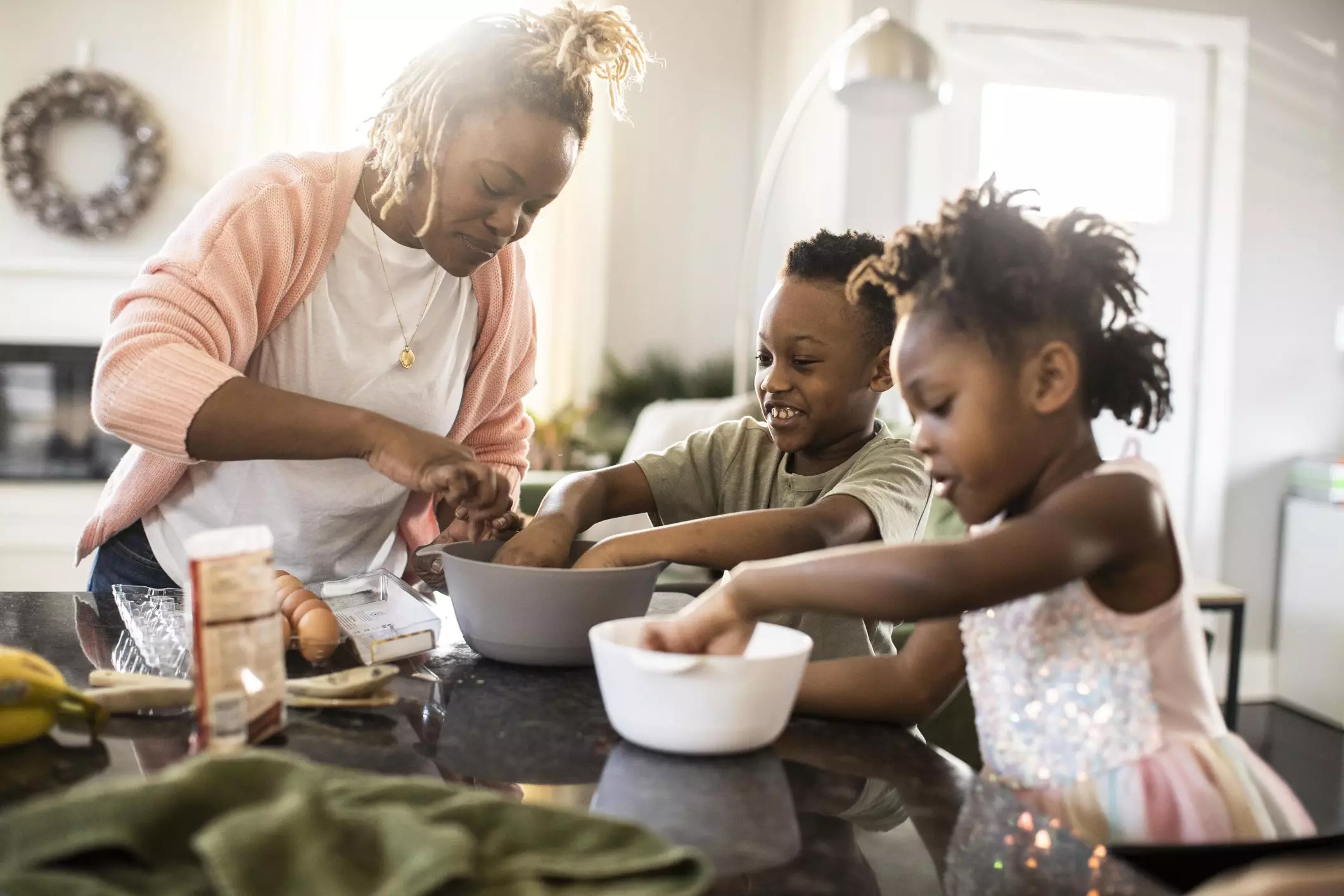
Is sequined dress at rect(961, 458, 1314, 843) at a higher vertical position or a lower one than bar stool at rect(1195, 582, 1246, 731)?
higher

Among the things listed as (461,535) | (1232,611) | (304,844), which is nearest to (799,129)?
(1232,611)

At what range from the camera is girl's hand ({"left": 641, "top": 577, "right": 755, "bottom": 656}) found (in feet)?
2.58

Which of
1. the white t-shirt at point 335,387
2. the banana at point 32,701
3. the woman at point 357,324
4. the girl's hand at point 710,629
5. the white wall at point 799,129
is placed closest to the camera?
the banana at point 32,701

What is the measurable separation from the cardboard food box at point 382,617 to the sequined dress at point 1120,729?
1.67 ft

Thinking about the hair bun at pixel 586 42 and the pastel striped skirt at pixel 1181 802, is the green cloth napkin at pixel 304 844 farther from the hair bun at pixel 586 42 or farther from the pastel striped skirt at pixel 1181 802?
the hair bun at pixel 586 42

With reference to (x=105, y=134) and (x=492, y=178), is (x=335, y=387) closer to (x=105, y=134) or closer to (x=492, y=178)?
(x=492, y=178)

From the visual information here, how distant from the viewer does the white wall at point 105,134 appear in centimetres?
416

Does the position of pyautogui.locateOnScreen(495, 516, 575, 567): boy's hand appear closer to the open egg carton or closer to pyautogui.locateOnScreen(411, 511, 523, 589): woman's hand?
pyautogui.locateOnScreen(411, 511, 523, 589): woman's hand

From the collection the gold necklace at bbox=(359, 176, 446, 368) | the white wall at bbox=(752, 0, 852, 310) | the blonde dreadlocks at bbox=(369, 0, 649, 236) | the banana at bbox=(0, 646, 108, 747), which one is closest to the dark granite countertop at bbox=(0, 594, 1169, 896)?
the banana at bbox=(0, 646, 108, 747)

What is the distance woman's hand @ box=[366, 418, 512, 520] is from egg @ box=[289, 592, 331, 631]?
13 centimetres

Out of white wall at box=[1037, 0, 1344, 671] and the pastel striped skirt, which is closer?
the pastel striped skirt

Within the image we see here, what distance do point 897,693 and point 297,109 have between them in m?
4.10

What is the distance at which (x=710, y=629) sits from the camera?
2.59 feet

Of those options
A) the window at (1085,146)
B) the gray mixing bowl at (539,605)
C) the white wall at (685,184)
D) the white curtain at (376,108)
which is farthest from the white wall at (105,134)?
the gray mixing bowl at (539,605)
